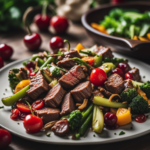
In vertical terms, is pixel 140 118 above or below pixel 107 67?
below

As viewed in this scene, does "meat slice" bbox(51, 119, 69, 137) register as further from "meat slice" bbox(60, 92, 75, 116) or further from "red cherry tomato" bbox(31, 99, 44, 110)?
"red cherry tomato" bbox(31, 99, 44, 110)

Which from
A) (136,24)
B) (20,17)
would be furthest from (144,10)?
(20,17)

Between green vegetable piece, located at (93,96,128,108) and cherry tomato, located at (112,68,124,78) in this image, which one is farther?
cherry tomato, located at (112,68,124,78)

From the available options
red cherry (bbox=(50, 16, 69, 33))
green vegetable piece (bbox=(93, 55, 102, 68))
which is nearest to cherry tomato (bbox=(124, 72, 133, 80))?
green vegetable piece (bbox=(93, 55, 102, 68))

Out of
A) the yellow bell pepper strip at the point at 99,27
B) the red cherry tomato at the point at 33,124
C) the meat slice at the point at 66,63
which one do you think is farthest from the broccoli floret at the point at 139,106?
the yellow bell pepper strip at the point at 99,27

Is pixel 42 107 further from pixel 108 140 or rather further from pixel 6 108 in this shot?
A: pixel 108 140

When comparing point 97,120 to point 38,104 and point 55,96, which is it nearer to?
point 55,96

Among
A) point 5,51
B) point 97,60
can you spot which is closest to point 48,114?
point 97,60
